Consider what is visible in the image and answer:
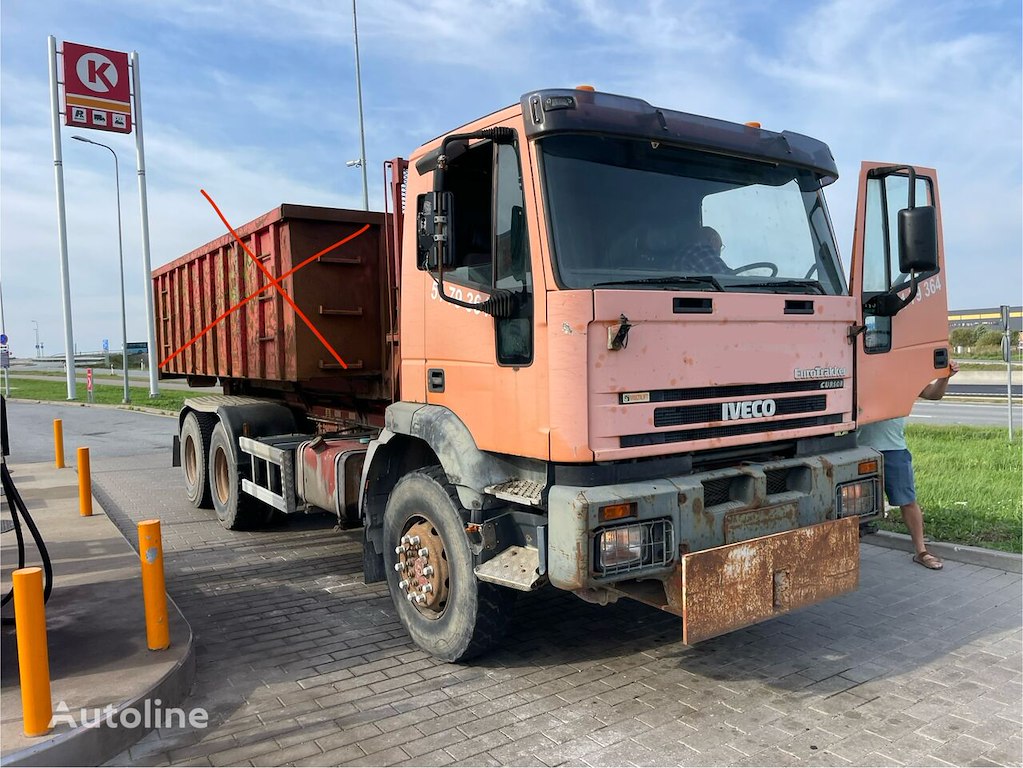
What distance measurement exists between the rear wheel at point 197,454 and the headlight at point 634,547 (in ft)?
19.1

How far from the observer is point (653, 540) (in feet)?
12.0

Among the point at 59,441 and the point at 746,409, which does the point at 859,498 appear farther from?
the point at 59,441

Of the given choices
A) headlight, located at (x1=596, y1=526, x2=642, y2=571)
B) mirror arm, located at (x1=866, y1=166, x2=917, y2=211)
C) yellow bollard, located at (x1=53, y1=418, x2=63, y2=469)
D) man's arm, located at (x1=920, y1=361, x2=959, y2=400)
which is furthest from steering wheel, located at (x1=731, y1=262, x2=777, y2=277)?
yellow bollard, located at (x1=53, y1=418, x2=63, y2=469)

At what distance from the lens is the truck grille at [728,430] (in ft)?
12.3

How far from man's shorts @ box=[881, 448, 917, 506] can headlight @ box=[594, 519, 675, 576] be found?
2.96 m

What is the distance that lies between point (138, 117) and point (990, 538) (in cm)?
2704

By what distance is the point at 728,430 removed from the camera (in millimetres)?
4086

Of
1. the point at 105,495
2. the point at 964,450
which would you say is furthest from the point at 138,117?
the point at 964,450

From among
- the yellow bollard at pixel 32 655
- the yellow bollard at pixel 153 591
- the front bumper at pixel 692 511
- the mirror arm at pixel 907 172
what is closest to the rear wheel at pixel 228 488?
the yellow bollard at pixel 153 591

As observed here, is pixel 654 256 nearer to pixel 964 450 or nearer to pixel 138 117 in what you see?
pixel 964 450

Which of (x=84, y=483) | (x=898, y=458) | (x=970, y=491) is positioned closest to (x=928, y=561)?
(x=898, y=458)

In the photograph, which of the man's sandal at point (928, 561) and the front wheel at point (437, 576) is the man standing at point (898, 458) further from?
the front wheel at point (437, 576)

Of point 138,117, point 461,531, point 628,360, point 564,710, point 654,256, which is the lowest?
point 564,710

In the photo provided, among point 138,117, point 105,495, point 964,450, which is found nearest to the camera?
point 105,495
